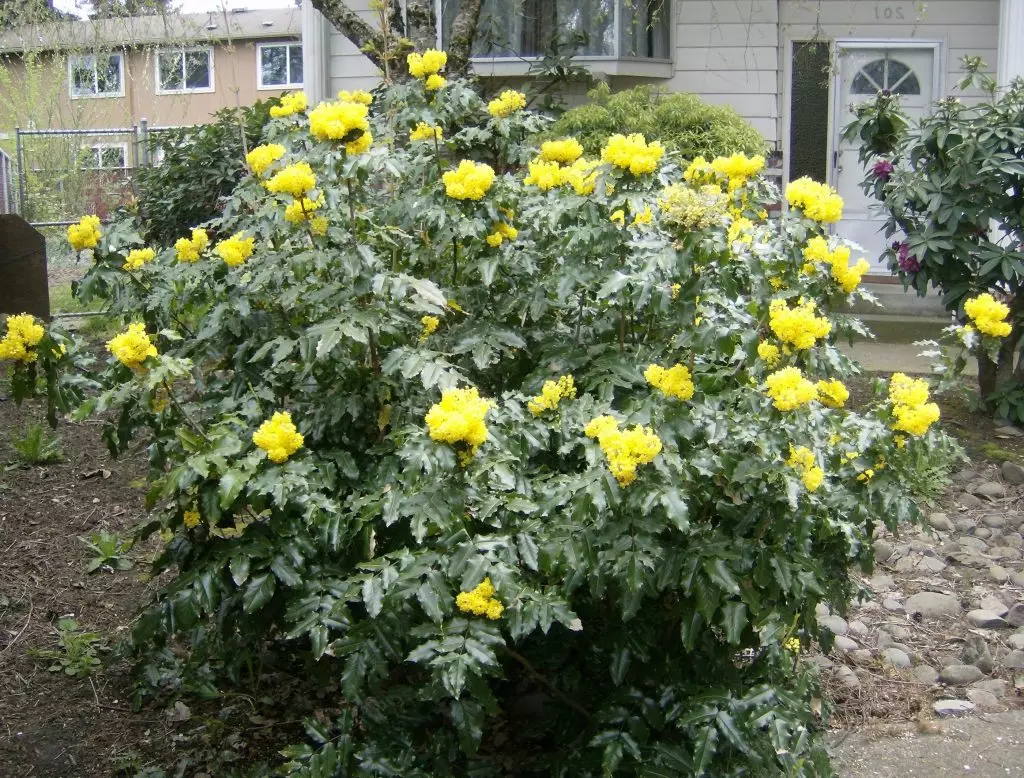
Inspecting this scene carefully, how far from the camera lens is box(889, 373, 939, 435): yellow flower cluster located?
8.27ft

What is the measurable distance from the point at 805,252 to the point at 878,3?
8.42 meters

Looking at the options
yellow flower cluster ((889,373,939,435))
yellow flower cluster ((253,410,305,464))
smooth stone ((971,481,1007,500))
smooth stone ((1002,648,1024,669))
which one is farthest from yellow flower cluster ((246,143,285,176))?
smooth stone ((971,481,1007,500))

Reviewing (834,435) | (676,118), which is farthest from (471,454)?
(676,118)

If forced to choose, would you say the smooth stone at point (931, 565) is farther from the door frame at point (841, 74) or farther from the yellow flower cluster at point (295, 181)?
the door frame at point (841, 74)

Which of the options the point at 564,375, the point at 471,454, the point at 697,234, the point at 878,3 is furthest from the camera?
the point at 878,3

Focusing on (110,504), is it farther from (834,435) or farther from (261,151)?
(834,435)

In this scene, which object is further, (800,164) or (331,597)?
(800,164)

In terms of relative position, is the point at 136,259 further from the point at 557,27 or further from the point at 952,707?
the point at 557,27

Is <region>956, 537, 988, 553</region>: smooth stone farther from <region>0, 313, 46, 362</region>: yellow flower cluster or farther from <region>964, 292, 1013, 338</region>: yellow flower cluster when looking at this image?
<region>0, 313, 46, 362</region>: yellow flower cluster

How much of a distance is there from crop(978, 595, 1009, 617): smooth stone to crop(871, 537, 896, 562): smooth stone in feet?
1.59

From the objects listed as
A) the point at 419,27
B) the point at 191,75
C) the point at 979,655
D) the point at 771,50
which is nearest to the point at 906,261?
the point at 979,655

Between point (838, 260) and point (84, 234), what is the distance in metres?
1.96

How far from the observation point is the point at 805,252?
8.81ft

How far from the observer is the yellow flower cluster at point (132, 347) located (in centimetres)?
256
